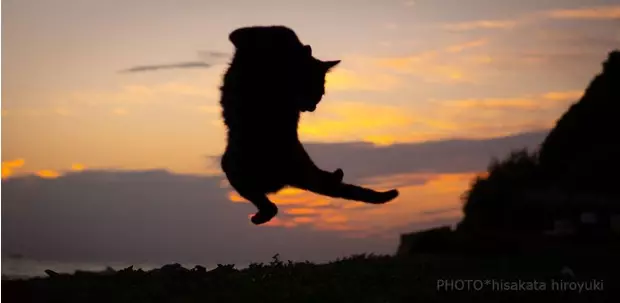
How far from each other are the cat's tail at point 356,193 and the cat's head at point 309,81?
0.33 meters

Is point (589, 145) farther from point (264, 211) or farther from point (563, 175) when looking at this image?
point (264, 211)

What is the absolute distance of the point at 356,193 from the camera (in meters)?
3.68

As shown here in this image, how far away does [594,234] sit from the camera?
30438mm

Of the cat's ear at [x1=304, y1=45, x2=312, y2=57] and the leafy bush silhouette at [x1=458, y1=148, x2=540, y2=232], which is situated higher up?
the leafy bush silhouette at [x1=458, y1=148, x2=540, y2=232]

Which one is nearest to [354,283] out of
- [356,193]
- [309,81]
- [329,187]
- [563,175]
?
[356,193]

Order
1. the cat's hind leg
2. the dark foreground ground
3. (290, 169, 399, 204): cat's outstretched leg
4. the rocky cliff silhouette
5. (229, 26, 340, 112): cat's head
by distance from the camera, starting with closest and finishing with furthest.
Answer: (229, 26, 340, 112): cat's head
(290, 169, 399, 204): cat's outstretched leg
the cat's hind leg
the dark foreground ground
the rocky cliff silhouette

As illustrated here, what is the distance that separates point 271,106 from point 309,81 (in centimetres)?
17

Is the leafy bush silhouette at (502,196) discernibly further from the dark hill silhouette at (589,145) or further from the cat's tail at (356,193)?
the cat's tail at (356,193)

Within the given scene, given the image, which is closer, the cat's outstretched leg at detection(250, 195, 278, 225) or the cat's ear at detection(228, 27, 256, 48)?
the cat's ear at detection(228, 27, 256, 48)

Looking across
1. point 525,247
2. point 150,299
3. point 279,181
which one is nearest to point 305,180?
point 279,181

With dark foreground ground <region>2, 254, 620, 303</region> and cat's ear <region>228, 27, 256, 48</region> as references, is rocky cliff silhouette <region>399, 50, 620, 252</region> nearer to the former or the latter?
dark foreground ground <region>2, 254, 620, 303</region>

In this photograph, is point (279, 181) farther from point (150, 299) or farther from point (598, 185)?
point (598, 185)

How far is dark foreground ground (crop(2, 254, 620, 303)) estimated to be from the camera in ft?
45.4

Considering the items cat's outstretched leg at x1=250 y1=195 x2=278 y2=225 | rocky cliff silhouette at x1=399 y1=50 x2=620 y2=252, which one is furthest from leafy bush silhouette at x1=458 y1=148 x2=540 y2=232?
cat's outstretched leg at x1=250 y1=195 x2=278 y2=225
